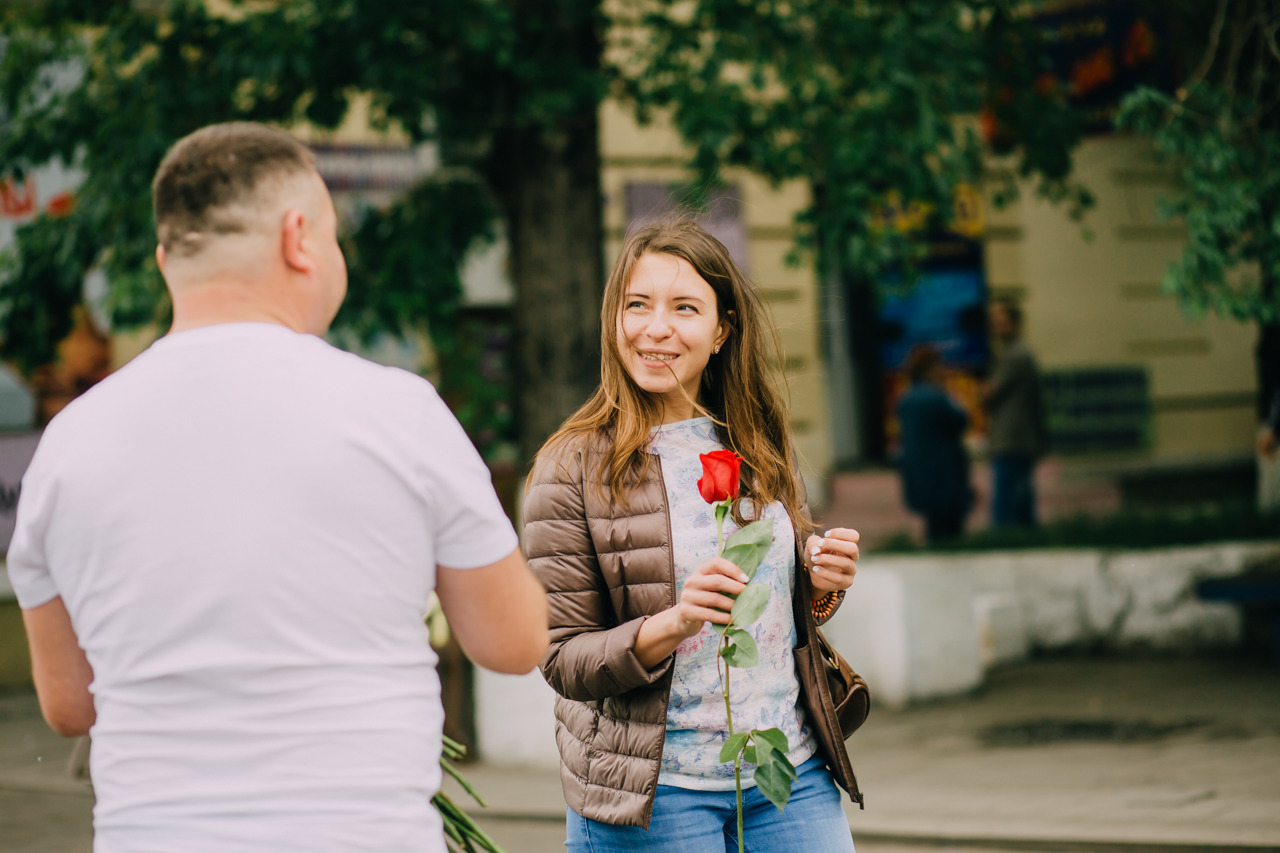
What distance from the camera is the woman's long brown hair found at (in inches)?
102

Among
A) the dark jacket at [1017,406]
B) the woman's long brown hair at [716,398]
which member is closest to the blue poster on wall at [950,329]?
the dark jacket at [1017,406]

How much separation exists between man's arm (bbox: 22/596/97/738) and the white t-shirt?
9cm

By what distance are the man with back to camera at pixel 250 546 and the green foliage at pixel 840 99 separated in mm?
5810

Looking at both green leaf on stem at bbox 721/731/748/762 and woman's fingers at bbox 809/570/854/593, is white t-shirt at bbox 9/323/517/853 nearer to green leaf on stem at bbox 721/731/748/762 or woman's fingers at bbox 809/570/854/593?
green leaf on stem at bbox 721/731/748/762

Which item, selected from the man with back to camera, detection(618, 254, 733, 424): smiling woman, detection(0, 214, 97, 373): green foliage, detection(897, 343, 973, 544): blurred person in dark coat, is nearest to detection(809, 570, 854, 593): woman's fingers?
detection(618, 254, 733, 424): smiling woman

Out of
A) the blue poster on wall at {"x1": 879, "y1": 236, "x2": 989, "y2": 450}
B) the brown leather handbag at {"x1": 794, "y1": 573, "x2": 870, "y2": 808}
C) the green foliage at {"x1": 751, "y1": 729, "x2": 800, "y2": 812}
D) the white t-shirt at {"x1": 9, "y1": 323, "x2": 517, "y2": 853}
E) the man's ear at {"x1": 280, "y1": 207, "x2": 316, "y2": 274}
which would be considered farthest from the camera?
the blue poster on wall at {"x1": 879, "y1": 236, "x2": 989, "y2": 450}

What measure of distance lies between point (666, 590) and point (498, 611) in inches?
30.3

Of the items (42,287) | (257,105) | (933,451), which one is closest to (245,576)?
(257,105)

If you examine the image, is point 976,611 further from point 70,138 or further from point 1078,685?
point 70,138

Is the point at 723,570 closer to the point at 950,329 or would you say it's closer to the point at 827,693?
the point at 827,693

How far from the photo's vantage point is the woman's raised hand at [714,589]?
216 cm

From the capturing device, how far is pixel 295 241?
5.54ft

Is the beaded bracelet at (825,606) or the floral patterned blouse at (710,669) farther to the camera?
the beaded bracelet at (825,606)

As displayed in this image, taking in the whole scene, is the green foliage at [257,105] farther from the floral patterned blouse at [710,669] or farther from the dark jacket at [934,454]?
the floral patterned blouse at [710,669]
